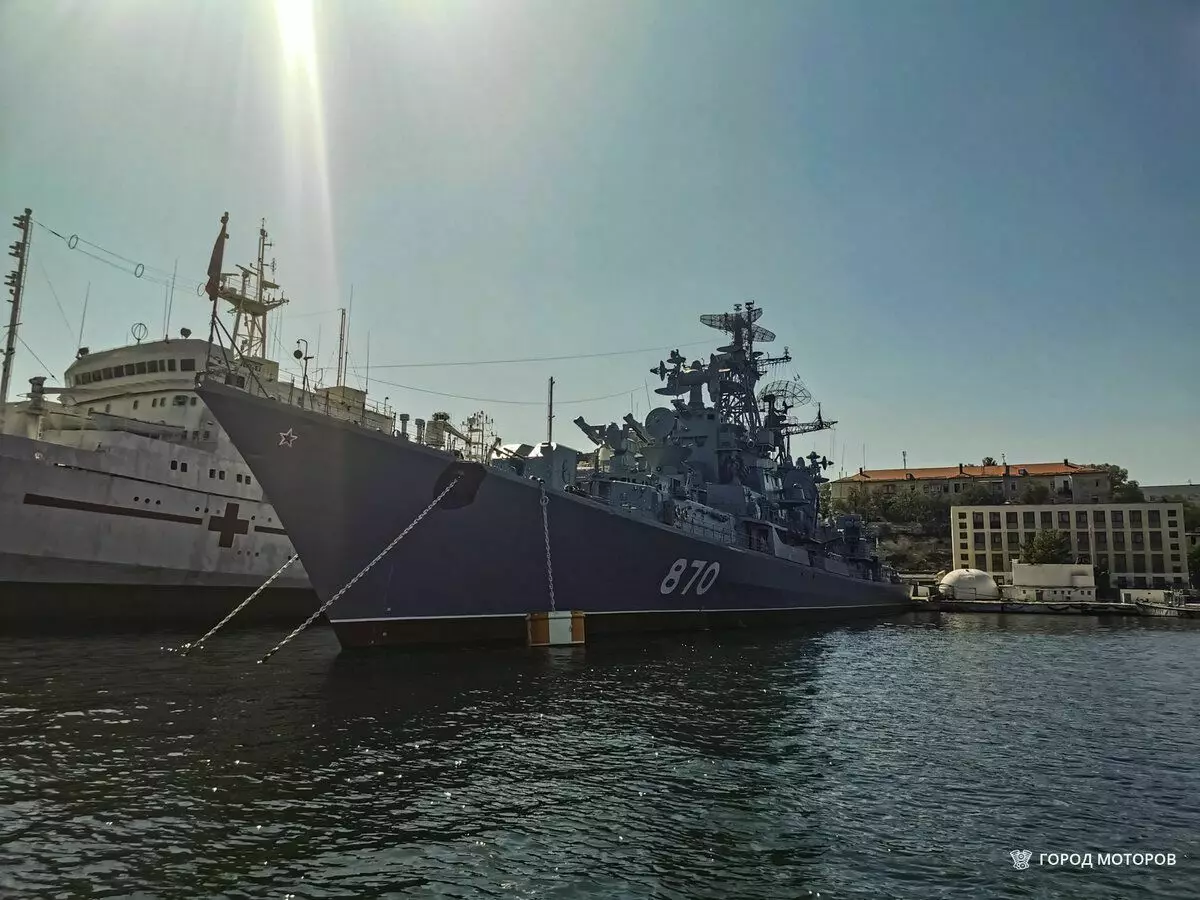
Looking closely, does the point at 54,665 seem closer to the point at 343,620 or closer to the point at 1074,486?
the point at 343,620

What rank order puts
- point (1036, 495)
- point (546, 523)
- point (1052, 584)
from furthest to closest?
1. point (1036, 495)
2. point (1052, 584)
3. point (546, 523)

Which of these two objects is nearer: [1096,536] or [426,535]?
[426,535]

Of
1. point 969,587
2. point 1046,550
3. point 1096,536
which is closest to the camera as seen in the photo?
point 969,587

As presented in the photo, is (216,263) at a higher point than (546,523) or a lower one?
higher

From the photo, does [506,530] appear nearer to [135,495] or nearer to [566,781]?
[566,781]

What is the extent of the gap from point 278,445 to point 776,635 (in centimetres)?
1560

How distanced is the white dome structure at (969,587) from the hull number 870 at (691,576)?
30.8 m

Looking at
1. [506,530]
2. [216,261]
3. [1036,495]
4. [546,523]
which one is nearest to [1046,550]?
[1036,495]

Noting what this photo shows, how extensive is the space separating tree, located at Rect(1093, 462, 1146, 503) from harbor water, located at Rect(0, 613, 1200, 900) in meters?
61.5

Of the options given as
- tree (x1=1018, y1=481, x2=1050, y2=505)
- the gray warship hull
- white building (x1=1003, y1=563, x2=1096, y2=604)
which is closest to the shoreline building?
tree (x1=1018, y1=481, x2=1050, y2=505)

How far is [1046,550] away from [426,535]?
50664mm

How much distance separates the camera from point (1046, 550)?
51094mm

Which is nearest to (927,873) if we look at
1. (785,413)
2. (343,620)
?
(343,620)

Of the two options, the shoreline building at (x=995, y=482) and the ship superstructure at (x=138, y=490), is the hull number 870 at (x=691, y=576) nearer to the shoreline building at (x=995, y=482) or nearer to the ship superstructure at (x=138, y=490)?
the ship superstructure at (x=138, y=490)
